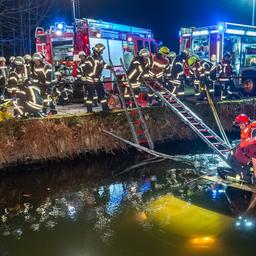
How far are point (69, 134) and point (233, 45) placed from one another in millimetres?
9407

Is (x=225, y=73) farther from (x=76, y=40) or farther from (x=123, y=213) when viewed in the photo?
(x=123, y=213)

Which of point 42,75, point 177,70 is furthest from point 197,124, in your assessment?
point 42,75

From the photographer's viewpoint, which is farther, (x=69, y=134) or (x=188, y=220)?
(x=69, y=134)

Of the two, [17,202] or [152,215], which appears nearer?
[152,215]

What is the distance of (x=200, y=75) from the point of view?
1227cm

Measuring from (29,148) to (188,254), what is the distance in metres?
4.93

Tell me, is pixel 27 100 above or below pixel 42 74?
below

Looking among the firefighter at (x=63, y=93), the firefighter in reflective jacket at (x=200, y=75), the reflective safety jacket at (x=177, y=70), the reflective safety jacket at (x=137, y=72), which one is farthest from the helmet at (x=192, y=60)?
the firefighter at (x=63, y=93)

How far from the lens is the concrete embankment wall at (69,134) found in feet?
27.2

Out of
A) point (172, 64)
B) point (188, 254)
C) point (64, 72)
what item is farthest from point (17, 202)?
point (64, 72)

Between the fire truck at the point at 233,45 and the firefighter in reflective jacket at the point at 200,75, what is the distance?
2.74m

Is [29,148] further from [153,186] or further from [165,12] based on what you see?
[165,12]

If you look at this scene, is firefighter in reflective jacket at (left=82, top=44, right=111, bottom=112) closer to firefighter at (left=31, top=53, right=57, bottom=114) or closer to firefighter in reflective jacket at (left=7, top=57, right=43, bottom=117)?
firefighter at (left=31, top=53, right=57, bottom=114)

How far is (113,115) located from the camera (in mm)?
9320
